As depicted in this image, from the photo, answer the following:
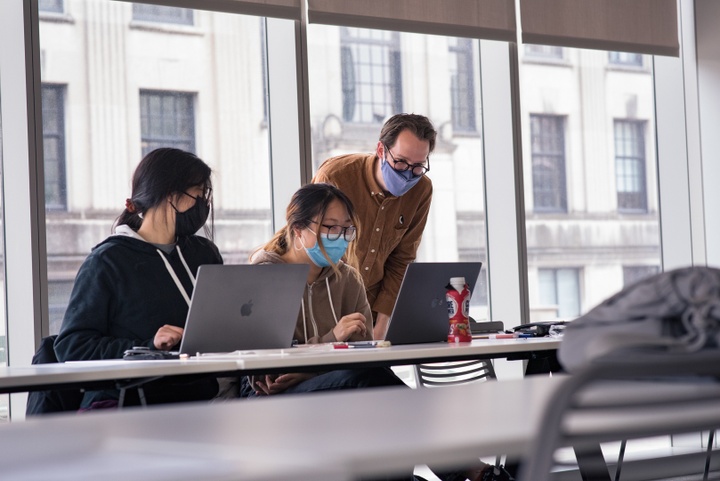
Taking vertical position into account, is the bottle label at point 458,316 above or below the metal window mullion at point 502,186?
below

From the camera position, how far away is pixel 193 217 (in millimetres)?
2840

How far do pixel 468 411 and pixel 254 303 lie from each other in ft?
4.71

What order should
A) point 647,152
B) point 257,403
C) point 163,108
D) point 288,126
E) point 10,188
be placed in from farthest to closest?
point 647,152 < point 288,126 < point 163,108 < point 10,188 < point 257,403

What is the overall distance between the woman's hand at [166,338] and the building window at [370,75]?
80.5 inches

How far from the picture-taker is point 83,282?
2.67m

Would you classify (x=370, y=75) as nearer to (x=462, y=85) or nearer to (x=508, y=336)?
(x=462, y=85)

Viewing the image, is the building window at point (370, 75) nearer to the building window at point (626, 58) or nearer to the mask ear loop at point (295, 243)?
the building window at point (626, 58)

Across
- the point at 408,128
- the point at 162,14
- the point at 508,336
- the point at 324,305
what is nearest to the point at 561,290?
the point at 408,128

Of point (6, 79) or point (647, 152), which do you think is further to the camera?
point (647, 152)

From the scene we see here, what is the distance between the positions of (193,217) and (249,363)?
29.6 inches

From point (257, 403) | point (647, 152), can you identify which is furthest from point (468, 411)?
point (647, 152)

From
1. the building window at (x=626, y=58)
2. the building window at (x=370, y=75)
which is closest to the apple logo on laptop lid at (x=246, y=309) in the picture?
the building window at (x=370, y=75)

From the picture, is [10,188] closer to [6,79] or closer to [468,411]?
[6,79]

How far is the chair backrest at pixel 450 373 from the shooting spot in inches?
134
